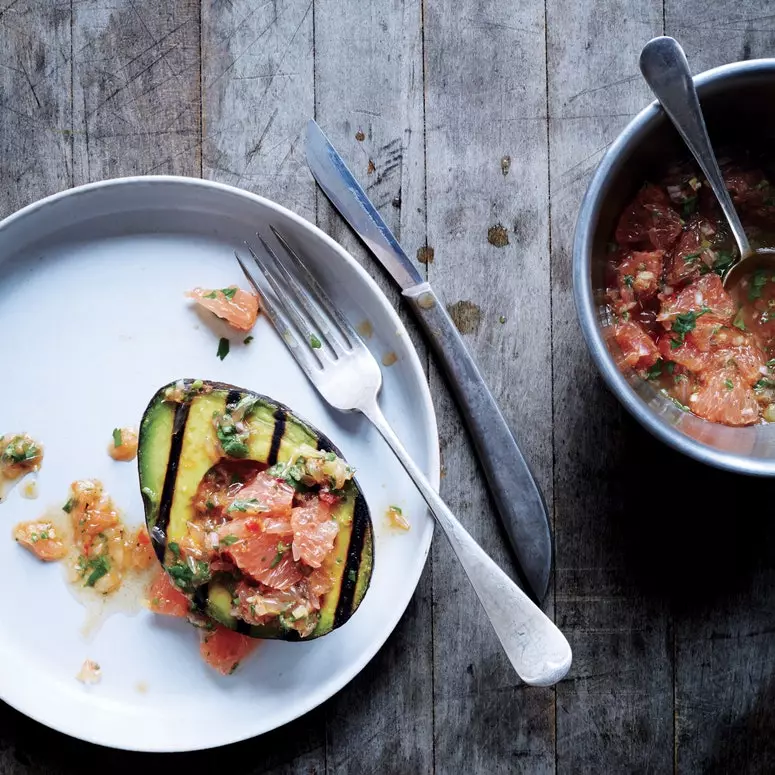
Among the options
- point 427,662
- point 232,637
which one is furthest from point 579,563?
point 232,637

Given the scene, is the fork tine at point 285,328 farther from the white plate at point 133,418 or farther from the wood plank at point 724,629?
the wood plank at point 724,629

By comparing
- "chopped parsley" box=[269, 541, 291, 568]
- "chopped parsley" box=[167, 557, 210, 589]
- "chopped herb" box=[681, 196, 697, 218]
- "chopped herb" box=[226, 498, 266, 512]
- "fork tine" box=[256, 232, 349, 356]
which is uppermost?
"chopped herb" box=[681, 196, 697, 218]

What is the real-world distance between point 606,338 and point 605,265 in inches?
4.6

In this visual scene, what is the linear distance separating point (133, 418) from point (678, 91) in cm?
97

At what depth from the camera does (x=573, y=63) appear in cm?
133

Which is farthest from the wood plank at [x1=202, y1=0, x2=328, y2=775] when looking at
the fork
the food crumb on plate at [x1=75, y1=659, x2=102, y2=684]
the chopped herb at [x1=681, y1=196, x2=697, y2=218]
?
the food crumb on plate at [x1=75, y1=659, x2=102, y2=684]

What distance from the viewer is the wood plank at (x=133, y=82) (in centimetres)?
132

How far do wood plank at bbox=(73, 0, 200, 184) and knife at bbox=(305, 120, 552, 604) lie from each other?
9.4 inches

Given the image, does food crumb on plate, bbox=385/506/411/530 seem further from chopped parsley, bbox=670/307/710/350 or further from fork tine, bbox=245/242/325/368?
chopped parsley, bbox=670/307/710/350

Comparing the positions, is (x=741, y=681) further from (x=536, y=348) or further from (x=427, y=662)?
(x=536, y=348)

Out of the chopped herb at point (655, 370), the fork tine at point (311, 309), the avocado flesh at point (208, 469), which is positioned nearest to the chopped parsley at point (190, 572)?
the avocado flesh at point (208, 469)

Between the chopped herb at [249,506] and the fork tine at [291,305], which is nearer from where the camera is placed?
the chopped herb at [249,506]

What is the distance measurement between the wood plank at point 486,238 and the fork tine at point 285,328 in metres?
0.23

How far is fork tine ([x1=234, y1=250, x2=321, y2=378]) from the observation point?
1.27 meters
